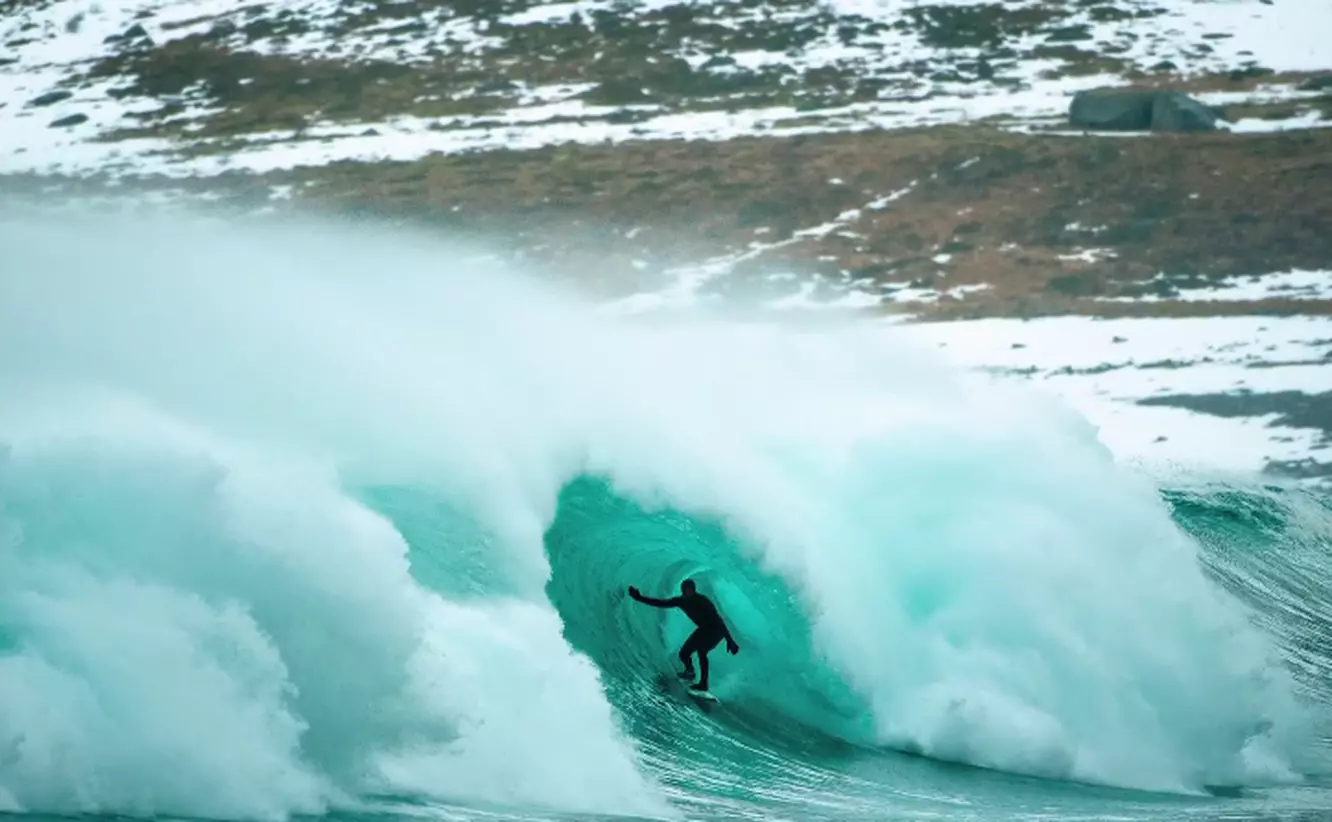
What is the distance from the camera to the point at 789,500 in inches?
566

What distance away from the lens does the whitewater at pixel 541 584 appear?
28.5 feet

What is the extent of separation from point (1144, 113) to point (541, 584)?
1916 inches

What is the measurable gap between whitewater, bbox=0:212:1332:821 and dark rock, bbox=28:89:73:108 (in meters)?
51.9

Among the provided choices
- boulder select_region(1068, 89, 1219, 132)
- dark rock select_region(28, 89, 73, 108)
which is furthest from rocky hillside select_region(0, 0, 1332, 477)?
dark rock select_region(28, 89, 73, 108)

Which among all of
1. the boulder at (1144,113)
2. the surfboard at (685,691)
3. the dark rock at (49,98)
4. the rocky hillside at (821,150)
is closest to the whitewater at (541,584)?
the surfboard at (685,691)

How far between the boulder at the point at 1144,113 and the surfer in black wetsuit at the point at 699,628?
4687 cm

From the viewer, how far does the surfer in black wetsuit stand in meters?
11.9

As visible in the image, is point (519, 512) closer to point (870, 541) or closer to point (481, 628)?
point (481, 628)

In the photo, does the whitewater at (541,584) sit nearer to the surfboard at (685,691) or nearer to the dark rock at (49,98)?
the surfboard at (685,691)

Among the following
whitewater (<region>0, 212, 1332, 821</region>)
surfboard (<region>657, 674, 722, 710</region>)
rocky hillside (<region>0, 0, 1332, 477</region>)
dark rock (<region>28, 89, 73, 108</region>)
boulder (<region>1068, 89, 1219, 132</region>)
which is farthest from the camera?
dark rock (<region>28, 89, 73, 108</region>)

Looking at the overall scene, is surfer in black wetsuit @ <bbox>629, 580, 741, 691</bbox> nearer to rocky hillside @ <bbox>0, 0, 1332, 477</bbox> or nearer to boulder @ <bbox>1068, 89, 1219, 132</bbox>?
rocky hillside @ <bbox>0, 0, 1332, 477</bbox>

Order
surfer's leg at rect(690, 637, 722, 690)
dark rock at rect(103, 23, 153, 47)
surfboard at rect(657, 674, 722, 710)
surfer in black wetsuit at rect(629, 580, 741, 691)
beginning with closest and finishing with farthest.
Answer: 1. surfer in black wetsuit at rect(629, 580, 741, 691)
2. surfer's leg at rect(690, 637, 722, 690)
3. surfboard at rect(657, 674, 722, 710)
4. dark rock at rect(103, 23, 153, 47)

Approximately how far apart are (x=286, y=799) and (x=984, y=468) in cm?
739

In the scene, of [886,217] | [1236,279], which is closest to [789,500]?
[1236,279]
